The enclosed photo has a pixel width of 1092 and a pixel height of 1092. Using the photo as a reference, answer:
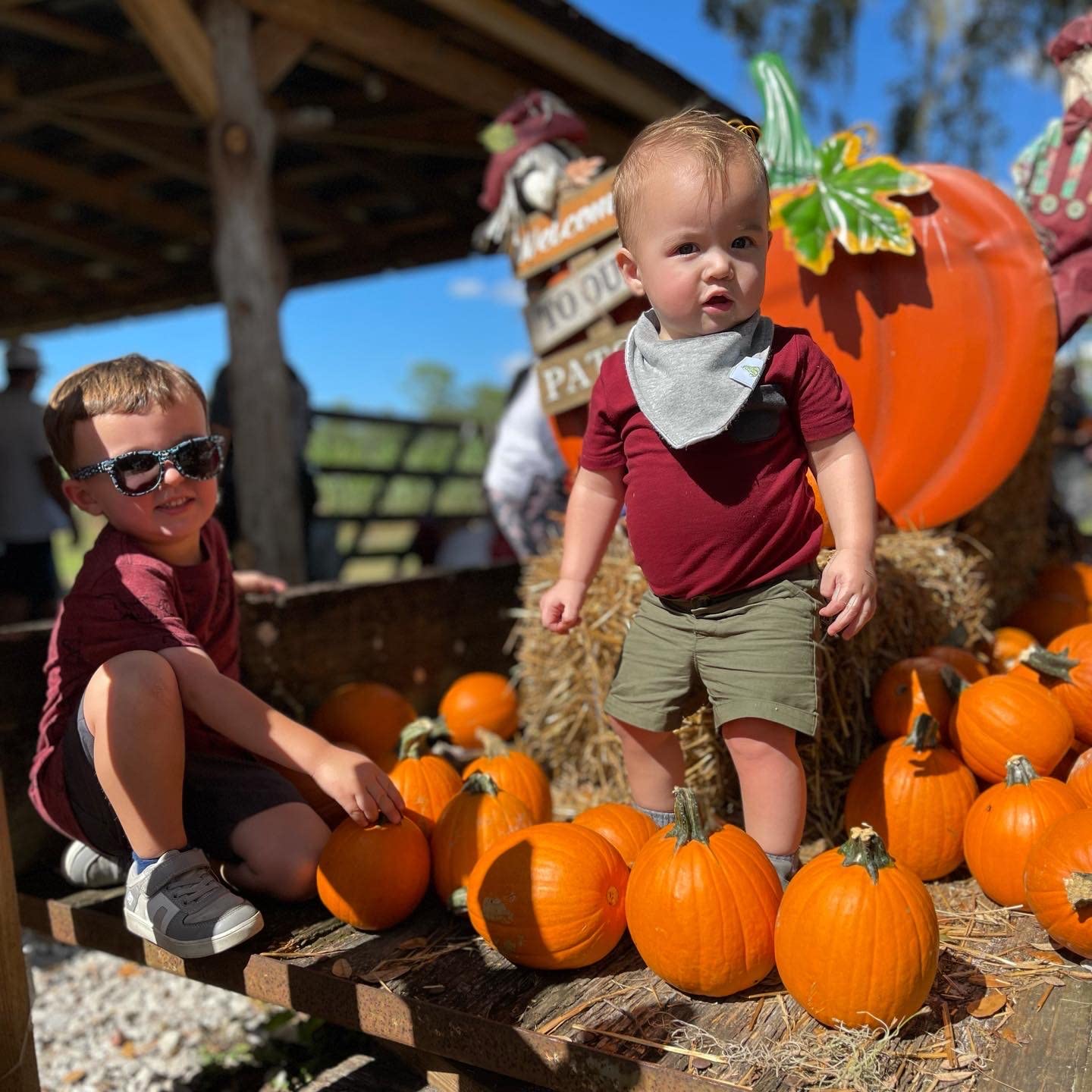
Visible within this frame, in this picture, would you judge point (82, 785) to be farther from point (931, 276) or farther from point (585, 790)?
point (931, 276)

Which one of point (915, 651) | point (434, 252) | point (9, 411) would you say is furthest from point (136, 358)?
point (434, 252)

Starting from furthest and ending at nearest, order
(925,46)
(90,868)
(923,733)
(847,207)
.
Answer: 1. (925,46)
2. (847,207)
3. (90,868)
4. (923,733)

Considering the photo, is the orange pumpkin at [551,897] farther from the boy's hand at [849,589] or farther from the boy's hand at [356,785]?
the boy's hand at [849,589]

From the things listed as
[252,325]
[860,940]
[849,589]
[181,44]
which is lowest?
[860,940]

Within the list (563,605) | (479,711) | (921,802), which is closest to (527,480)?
(479,711)

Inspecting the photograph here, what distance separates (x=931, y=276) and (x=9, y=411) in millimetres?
4568

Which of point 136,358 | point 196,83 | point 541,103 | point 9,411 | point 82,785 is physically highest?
point 196,83

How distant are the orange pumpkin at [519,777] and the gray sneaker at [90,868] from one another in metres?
0.75

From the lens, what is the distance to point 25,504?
509 cm

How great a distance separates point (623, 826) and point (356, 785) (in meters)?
0.51

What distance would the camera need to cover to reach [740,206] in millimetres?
1592

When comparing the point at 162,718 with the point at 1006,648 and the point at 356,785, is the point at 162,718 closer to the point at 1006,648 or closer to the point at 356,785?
the point at 356,785

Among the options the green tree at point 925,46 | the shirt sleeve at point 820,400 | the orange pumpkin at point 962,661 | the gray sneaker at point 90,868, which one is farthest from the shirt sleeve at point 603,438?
the green tree at point 925,46

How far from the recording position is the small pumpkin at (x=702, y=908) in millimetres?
1481
